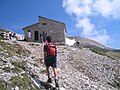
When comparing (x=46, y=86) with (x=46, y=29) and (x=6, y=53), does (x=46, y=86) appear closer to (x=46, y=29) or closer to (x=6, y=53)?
(x=6, y=53)

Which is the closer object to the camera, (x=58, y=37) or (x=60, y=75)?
(x=60, y=75)

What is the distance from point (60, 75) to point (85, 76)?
11.2 ft

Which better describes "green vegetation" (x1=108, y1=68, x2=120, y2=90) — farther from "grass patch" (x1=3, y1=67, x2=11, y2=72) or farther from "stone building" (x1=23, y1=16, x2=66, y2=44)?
"stone building" (x1=23, y1=16, x2=66, y2=44)

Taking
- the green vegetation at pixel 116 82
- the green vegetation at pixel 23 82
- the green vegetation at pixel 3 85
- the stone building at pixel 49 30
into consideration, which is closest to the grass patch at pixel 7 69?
the green vegetation at pixel 23 82

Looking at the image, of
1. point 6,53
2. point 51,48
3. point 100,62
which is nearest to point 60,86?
point 51,48

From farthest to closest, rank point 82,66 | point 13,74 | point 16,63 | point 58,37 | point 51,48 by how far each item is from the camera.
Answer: point 58,37, point 82,66, point 16,63, point 51,48, point 13,74

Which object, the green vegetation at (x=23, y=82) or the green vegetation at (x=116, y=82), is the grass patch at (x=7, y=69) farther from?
the green vegetation at (x=116, y=82)

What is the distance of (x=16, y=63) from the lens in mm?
19281

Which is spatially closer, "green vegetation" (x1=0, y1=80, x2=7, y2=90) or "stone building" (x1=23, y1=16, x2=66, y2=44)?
"green vegetation" (x1=0, y1=80, x2=7, y2=90)

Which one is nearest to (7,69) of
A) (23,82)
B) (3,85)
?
(23,82)

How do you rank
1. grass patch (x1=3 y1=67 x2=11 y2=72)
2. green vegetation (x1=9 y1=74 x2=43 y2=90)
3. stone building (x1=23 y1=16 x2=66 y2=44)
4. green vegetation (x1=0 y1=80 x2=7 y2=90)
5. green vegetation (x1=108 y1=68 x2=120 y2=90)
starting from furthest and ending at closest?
stone building (x1=23 y1=16 x2=66 y2=44), green vegetation (x1=108 y1=68 x2=120 y2=90), grass patch (x1=3 y1=67 x2=11 y2=72), green vegetation (x1=9 y1=74 x2=43 y2=90), green vegetation (x1=0 y1=80 x2=7 y2=90)

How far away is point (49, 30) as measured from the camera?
5597 cm

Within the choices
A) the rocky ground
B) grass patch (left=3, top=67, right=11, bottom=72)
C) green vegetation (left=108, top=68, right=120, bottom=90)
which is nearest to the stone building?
the rocky ground

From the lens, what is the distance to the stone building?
5534 centimetres
